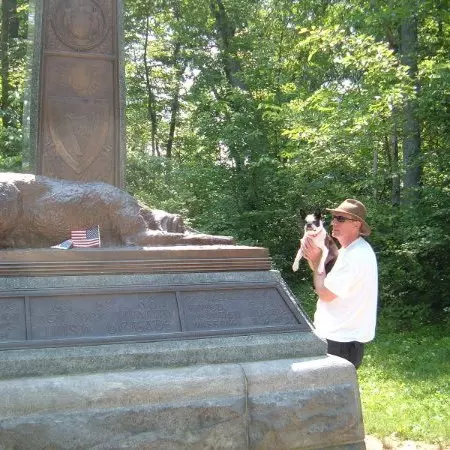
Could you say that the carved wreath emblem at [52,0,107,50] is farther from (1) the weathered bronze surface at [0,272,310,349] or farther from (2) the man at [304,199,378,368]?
(2) the man at [304,199,378,368]

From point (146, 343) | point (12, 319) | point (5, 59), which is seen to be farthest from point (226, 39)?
point (12, 319)

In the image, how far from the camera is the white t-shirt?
4027mm

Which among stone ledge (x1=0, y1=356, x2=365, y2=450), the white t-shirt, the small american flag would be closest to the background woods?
the white t-shirt

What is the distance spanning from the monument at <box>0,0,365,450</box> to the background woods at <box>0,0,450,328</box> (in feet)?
21.5

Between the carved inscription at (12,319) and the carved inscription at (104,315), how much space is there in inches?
2.4

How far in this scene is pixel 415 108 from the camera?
1090 centimetres

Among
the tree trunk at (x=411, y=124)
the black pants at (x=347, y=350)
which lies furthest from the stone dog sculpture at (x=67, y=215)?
the tree trunk at (x=411, y=124)

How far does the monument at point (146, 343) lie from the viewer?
131 inches

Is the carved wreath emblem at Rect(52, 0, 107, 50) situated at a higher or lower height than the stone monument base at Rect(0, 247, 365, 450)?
higher

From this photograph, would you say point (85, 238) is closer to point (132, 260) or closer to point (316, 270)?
point (132, 260)

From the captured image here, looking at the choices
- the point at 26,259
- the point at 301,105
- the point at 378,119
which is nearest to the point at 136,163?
the point at 301,105

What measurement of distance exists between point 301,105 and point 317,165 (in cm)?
118

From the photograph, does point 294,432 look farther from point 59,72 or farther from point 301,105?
point 301,105

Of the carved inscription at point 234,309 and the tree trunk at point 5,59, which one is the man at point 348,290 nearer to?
the carved inscription at point 234,309
